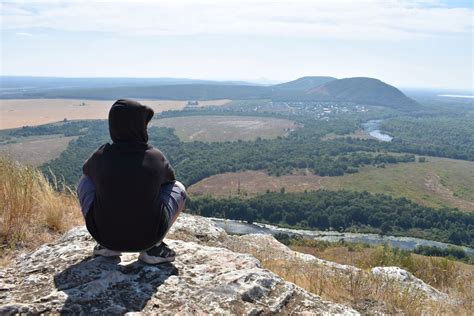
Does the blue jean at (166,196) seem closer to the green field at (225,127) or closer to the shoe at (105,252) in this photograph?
the shoe at (105,252)

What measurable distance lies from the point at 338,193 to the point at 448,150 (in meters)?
64.4

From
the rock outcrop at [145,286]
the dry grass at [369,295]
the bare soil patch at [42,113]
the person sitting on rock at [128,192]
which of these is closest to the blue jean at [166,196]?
the person sitting on rock at [128,192]

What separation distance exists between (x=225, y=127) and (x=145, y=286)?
498ft

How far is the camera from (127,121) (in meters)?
3.54

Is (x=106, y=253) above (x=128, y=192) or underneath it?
underneath

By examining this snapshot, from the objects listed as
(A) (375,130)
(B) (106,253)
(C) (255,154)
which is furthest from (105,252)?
(A) (375,130)

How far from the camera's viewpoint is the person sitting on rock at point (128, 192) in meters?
3.42

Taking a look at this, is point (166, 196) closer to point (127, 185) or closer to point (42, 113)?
point (127, 185)

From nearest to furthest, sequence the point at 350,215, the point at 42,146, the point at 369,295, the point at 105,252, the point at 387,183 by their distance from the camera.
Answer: the point at 105,252 < the point at 369,295 < the point at 350,215 < the point at 387,183 < the point at 42,146

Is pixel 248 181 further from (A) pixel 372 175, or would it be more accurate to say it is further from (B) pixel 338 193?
(A) pixel 372 175

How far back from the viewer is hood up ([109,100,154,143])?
11.5 feet

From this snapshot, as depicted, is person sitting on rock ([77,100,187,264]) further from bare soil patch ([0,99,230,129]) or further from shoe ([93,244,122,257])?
bare soil patch ([0,99,230,129])

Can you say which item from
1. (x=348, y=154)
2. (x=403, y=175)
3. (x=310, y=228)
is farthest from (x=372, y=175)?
(x=310, y=228)

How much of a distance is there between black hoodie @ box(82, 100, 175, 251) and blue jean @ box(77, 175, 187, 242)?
78 millimetres
